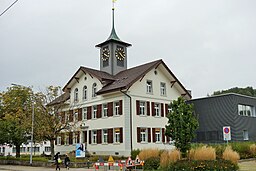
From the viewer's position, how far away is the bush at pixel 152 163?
2177cm

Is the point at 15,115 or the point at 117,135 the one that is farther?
the point at 15,115

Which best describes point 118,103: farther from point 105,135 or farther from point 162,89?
point 162,89

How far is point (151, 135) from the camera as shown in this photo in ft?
121

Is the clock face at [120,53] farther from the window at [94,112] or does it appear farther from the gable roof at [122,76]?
the window at [94,112]

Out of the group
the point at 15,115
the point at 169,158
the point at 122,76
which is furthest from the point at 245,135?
the point at 15,115

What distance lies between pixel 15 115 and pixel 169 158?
23644 millimetres

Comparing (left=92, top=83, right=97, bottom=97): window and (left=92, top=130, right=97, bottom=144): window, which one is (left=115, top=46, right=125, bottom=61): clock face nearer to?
(left=92, top=83, right=97, bottom=97): window

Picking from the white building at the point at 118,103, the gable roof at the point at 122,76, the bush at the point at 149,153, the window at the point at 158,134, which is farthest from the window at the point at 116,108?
A: the bush at the point at 149,153

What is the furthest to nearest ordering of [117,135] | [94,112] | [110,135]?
[94,112]
[110,135]
[117,135]

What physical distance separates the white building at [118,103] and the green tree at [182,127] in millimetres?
14531

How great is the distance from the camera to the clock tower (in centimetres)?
4320

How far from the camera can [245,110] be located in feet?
137

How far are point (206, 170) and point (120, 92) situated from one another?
18.9 m

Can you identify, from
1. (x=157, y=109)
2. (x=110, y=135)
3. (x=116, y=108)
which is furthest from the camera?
(x=157, y=109)
